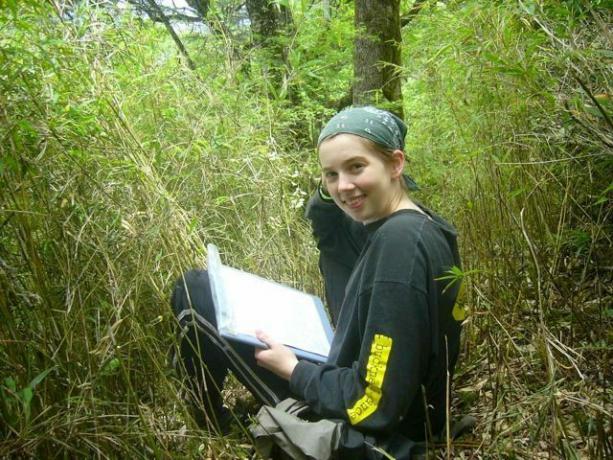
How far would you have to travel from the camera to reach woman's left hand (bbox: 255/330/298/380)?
68.1 inches

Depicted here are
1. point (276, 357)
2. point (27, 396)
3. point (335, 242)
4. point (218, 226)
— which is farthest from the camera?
point (218, 226)

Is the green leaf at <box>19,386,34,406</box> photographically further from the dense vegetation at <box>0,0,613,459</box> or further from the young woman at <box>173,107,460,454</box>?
the young woman at <box>173,107,460,454</box>

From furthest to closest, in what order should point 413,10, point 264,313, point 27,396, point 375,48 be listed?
point 413,10, point 375,48, point 264,313, point 27,396

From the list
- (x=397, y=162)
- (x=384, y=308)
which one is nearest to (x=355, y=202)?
(x=397, y=162)

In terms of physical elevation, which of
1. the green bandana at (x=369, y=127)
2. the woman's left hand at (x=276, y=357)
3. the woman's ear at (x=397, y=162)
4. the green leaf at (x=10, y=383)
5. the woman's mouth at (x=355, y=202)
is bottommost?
the woman's left hand at (x=276, y=357)

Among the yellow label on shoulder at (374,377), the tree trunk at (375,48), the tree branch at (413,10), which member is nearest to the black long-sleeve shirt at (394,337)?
the yellow label on shoulder at (374,377)

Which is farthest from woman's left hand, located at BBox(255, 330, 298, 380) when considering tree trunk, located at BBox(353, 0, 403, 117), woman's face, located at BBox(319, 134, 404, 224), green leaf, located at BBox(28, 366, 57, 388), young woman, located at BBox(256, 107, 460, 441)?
tree trunk, located at BBox(353, 0, 403, 117)

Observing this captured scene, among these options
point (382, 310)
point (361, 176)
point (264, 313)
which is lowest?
point (264, 313)

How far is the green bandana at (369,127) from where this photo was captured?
1.74m

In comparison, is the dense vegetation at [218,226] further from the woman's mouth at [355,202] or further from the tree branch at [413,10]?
the tree branch at [413,10]

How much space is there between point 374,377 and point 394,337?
0.37 ft

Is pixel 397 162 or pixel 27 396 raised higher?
pixel 397 162

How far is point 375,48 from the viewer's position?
387 centimetres

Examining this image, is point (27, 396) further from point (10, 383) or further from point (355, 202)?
point (355, 202)
